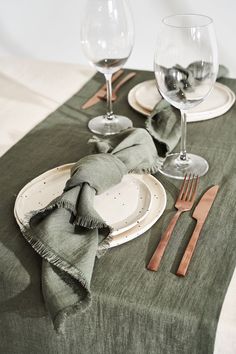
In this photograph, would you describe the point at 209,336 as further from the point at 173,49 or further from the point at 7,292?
the point at 173,49

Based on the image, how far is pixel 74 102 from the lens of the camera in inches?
54.7

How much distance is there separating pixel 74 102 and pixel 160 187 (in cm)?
48

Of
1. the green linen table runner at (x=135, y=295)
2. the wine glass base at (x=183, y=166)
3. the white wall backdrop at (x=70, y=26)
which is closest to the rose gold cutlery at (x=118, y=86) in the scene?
the wine glass base at (x=183, y=166)

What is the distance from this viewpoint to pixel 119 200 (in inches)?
37.2

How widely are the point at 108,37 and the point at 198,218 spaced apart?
487 millimetres

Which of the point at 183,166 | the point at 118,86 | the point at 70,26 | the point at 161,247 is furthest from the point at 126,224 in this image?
the point at 70,26

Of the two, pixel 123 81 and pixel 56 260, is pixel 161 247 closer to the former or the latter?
pixel 56 260

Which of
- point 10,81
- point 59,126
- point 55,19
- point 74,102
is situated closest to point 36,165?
point 59,126

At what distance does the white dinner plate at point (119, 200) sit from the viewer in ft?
2.87

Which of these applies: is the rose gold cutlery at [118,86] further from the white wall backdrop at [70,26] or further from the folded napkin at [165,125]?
the white wall backdrop at [70,26]

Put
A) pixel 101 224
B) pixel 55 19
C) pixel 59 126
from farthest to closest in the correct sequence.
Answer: pixel 55 19 → pixel 59 126 → pixel 101 224

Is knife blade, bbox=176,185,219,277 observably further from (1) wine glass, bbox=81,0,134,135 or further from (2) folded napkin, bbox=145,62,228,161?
(1) wine glass, bbox=81,0,134,135

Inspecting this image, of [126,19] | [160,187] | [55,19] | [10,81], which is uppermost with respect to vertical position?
[126,19]

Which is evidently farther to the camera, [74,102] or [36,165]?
[74,102]
